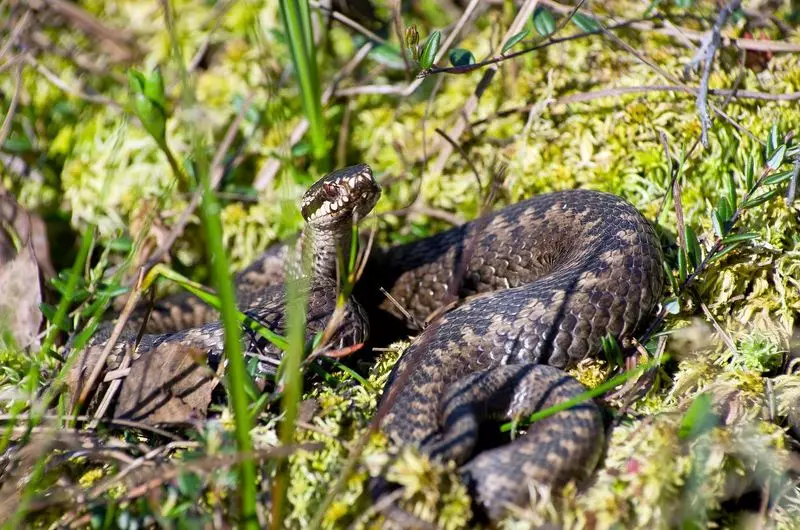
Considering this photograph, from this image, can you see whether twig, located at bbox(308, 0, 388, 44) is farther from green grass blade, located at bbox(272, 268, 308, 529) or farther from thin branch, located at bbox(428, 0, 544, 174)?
green grass blade, located at bbox(272, 268, 308, 529)

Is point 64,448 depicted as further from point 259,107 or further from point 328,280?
point 259,107

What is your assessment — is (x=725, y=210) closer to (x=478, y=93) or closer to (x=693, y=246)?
(x=693, y=246)

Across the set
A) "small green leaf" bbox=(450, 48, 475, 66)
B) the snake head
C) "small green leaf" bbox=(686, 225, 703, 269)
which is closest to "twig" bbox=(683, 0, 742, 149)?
"small green leaf" bbox=(686, 225, 703, 269)

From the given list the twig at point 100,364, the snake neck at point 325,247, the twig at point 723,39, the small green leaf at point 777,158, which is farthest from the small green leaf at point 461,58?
the twig at point 100,364

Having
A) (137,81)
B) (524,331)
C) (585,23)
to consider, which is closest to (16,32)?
(137,81)

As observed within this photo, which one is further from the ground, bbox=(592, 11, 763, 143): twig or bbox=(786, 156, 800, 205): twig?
bbox=(592, 11, 763, 143): twig
